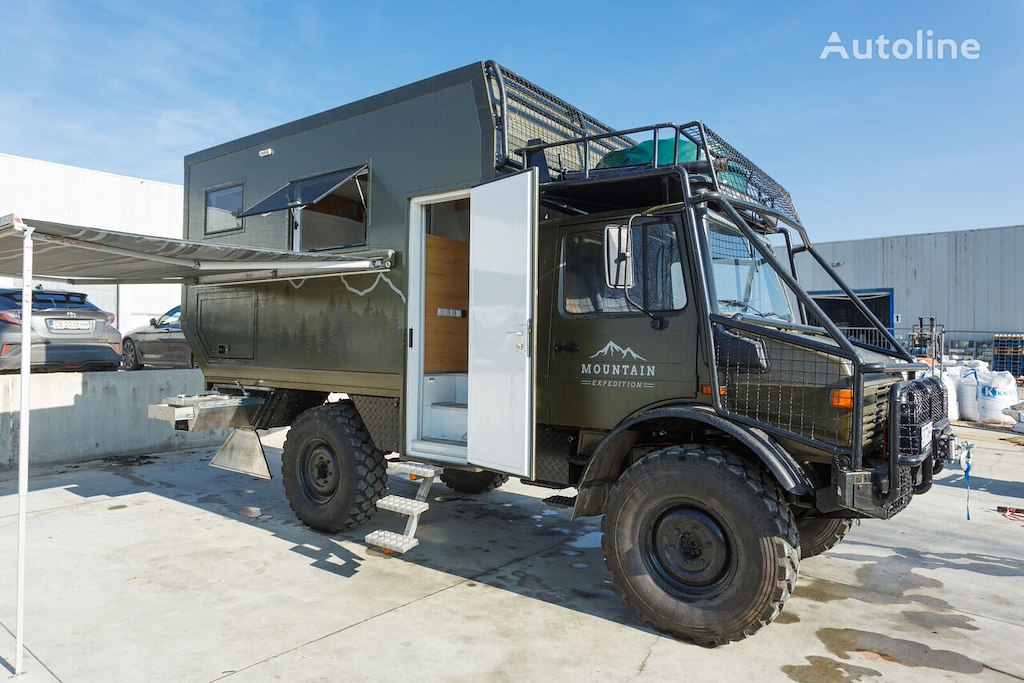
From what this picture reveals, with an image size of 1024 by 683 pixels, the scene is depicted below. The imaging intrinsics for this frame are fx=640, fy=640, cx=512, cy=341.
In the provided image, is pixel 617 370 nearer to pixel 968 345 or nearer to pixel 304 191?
pixel 304 191

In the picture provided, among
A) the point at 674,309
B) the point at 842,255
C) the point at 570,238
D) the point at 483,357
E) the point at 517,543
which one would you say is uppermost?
the point at 842,255

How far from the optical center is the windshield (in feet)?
12.4

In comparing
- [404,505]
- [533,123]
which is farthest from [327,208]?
[404,505]

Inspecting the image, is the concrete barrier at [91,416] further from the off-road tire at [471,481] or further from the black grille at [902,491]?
the black grille at [902,491]

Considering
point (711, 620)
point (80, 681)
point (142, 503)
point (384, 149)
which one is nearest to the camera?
point (80, 681)

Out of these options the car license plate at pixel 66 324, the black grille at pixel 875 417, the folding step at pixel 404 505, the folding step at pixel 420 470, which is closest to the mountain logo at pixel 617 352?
the black grille at pixel 875 417

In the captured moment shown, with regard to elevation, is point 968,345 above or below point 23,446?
above

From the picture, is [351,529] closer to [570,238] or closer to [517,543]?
[517,543]

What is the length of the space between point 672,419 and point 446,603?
181cm

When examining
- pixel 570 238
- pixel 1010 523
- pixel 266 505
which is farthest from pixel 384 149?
pixel 1010 523

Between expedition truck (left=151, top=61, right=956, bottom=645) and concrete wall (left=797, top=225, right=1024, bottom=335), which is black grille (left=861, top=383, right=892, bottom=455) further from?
concrete wall (left=797, top=225, right=1024, bottom=335)

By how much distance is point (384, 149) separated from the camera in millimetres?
5109

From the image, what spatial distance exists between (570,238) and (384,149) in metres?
1.83

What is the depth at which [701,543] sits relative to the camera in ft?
11.5
